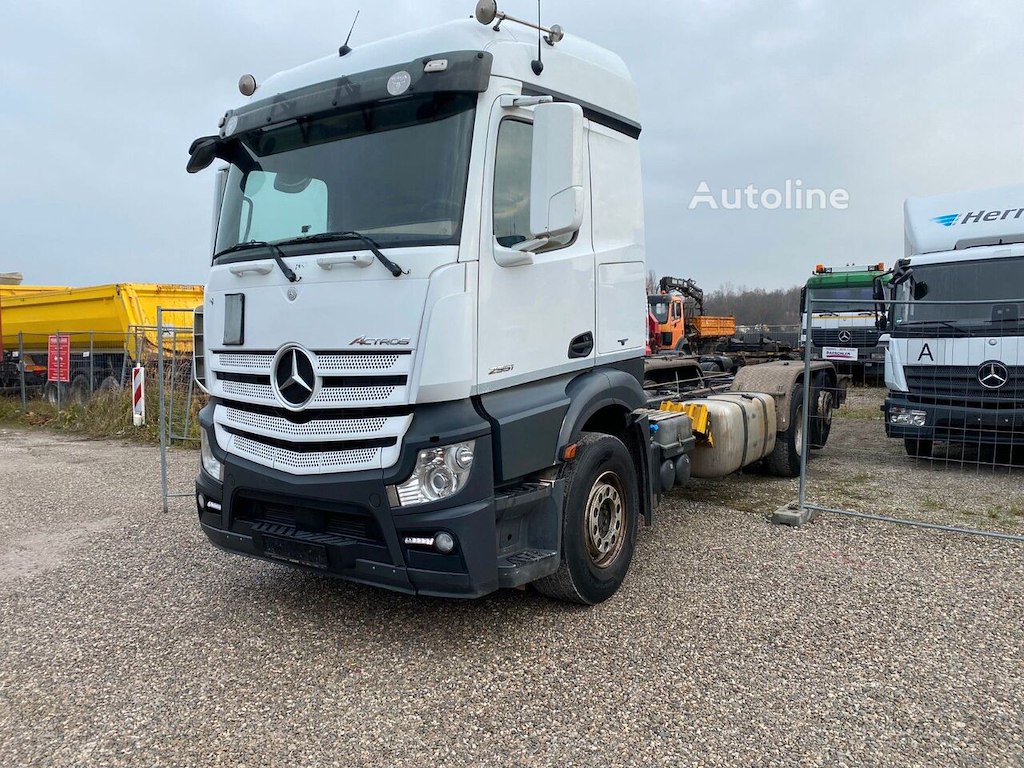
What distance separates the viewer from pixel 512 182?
3.99 meters

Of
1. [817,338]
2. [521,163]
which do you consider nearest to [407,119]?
[521,163]

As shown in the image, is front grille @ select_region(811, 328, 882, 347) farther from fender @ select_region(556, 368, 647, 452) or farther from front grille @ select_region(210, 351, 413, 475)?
front grille @ select_region(210, 351, 413, 475)

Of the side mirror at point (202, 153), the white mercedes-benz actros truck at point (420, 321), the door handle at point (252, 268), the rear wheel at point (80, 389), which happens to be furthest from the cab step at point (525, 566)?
the rear wheel at point (80, 389)

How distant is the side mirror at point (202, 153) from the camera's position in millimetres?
4637

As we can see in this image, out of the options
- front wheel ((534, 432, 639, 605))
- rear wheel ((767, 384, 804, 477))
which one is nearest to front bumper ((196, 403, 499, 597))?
front wheel ((534, 432, 639, 605))

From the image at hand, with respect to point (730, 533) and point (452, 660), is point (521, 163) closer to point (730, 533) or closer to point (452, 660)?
point (452, 660)

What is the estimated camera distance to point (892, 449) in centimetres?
1026

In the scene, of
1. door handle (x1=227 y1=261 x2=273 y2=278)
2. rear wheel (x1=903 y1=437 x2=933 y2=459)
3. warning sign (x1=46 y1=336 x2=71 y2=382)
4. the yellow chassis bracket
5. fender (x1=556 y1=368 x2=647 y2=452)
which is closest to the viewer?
door handle (x1=227 y1=261 x2=273 y2=278)

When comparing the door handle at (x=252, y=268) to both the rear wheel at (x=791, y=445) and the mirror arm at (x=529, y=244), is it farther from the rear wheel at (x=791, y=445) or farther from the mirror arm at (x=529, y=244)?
the rear wheel at (x=791, y=445)

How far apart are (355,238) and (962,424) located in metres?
7.16

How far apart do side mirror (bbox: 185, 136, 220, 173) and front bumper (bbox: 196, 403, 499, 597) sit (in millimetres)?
1927

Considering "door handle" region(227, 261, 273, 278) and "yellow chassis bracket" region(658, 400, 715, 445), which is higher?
"door handle" region(227, 261, 273, 278)

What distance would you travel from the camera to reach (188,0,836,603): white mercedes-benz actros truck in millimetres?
3650

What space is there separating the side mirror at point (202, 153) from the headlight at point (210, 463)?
1671mm
